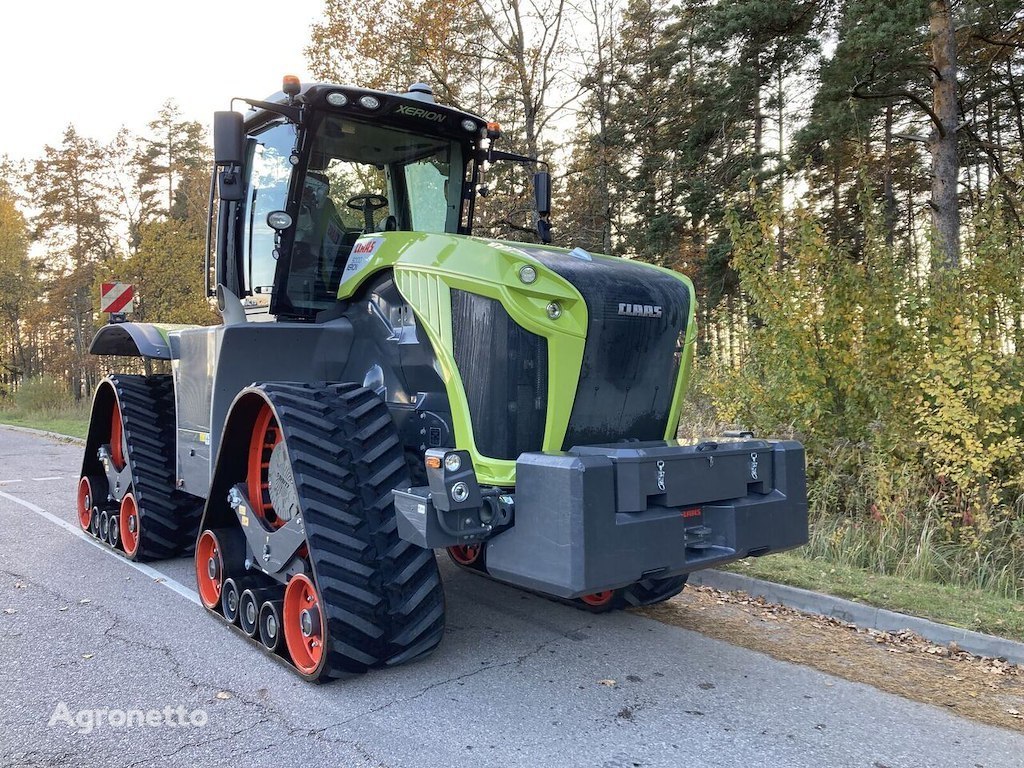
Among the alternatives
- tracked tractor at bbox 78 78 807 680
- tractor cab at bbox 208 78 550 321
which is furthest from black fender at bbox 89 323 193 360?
tractor cab at bbox 208 78 550 321

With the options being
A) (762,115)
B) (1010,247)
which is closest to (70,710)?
(1010,247)

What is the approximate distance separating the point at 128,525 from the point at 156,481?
0.55 m

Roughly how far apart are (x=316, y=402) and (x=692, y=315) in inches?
82.3

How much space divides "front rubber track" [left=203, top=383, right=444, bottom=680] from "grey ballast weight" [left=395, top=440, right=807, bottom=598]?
0.26 metres

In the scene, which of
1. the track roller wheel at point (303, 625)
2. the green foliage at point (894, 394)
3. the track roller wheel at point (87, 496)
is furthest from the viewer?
the track roller wheel at point (87, 496)

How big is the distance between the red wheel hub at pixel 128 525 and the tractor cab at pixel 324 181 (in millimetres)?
2157

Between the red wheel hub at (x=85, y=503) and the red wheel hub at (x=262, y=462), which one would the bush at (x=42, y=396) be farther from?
the red wheel hub at (x=262, y=462)

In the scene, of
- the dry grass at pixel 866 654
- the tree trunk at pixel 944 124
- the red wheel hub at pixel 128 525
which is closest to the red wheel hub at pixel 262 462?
the red wheel hub at pixel 128 525

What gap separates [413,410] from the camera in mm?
4184

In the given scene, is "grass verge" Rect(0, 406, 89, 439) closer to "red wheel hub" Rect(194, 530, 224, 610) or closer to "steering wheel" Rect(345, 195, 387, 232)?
"red wheel hub" Rect(194, 530, 224, 610)

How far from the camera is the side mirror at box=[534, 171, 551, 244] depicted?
530cm

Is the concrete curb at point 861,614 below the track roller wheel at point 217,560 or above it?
below

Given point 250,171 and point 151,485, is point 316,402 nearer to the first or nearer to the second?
point 250,171

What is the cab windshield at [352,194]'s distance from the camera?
16.0 ft
